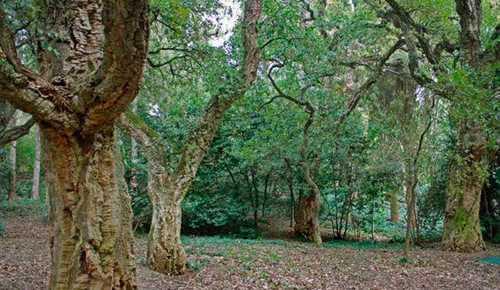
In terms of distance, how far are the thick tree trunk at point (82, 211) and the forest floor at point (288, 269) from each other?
2.29 meters

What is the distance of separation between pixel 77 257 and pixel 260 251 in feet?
19.8

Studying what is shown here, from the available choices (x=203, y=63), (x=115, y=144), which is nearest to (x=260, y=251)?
(x=203, y=63)

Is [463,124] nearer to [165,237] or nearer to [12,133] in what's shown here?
[165,237]

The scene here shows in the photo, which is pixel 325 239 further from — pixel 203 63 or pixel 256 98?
pixel 203 63

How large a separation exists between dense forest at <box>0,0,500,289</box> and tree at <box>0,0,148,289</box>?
12 mm

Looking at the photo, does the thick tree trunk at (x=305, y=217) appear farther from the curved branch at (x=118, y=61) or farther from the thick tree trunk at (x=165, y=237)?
the curved branch at (x=118, y=61)

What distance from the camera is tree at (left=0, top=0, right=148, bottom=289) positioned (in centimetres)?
262

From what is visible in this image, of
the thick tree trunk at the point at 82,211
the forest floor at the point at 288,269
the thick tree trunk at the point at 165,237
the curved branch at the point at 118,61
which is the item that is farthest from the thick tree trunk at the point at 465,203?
the curved branch at the point at 118,61

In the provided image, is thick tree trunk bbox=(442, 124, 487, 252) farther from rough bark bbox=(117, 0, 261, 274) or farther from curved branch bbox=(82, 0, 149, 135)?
curved branch bbox=(82, 0, 149, 135)

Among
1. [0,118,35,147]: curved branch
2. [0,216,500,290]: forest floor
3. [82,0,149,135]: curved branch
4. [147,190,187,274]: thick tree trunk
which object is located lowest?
[0,216,500,290]: forest floor

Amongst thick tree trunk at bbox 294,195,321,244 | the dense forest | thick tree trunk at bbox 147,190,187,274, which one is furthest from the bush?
thick tree trunk at bbox 147,190,187,274

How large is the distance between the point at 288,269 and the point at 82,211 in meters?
4.67

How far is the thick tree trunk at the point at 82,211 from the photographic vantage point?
3.25 meters

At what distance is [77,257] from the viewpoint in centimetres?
328
